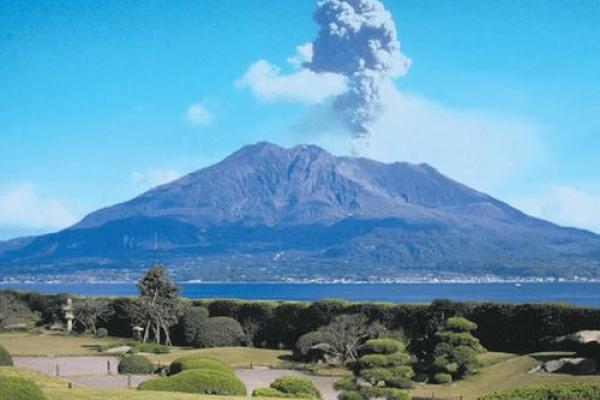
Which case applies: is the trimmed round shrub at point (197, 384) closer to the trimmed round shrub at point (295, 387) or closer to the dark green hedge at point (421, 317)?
the trimmed round shrub at point (295, 387)

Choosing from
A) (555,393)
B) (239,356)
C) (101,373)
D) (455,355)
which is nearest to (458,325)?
(455,355)

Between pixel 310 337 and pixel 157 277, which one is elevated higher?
pixel 157 277

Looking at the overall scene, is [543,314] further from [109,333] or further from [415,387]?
[109,333]

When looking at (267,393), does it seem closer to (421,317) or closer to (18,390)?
(18,390)

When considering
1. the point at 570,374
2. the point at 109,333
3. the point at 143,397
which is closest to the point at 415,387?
the point at 570,374

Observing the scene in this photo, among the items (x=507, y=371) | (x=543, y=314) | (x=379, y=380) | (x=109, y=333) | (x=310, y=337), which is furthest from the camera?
(x=109, y=333)

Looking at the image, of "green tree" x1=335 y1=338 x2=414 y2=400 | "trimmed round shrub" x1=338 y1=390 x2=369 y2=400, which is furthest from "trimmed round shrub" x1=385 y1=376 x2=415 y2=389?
"trimmed round shrub" x1=338 y1=390 x2=369 y2=400
